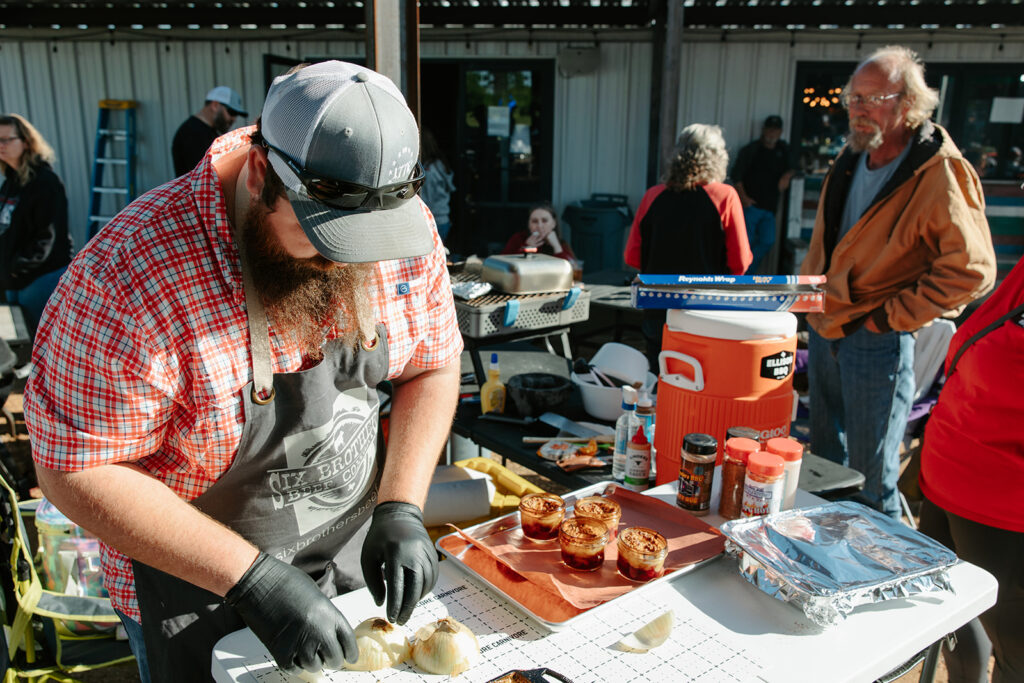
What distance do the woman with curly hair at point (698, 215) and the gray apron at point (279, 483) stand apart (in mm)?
2756

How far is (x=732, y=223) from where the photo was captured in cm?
396

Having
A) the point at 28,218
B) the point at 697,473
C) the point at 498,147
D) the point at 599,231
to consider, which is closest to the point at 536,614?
the point at 697,473

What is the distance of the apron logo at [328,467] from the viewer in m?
1.45

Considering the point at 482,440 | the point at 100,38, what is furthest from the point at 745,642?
the point at 100,38

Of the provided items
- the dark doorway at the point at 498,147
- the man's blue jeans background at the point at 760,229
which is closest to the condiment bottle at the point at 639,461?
the man's blue jeans background at the point at 760,229

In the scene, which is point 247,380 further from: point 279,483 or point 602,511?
point 602,511

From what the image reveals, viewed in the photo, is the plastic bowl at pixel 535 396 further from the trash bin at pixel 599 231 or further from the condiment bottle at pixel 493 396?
the trash bin at pixel 599 231

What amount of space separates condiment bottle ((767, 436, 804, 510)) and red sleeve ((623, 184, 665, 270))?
2563 millimetres

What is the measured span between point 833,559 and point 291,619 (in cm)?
112

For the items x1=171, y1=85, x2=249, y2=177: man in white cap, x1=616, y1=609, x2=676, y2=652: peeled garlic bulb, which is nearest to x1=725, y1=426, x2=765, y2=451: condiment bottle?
x1=616, y1=609, x2=676, y2=652: peeled garlic bulb

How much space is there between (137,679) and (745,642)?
2.49 metres

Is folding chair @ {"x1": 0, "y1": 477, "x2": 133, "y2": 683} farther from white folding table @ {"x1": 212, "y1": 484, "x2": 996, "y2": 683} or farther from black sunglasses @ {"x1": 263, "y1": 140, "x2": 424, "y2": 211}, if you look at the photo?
black sunglasses @ {"x1": 263, "y1": 140, "x2": 424, "y2": 211}

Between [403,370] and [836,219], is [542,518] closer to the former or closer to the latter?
[403,370]

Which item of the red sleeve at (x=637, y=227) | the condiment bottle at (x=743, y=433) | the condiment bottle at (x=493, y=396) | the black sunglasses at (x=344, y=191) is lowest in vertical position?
the condiment bottle at (x=493, y=396)
